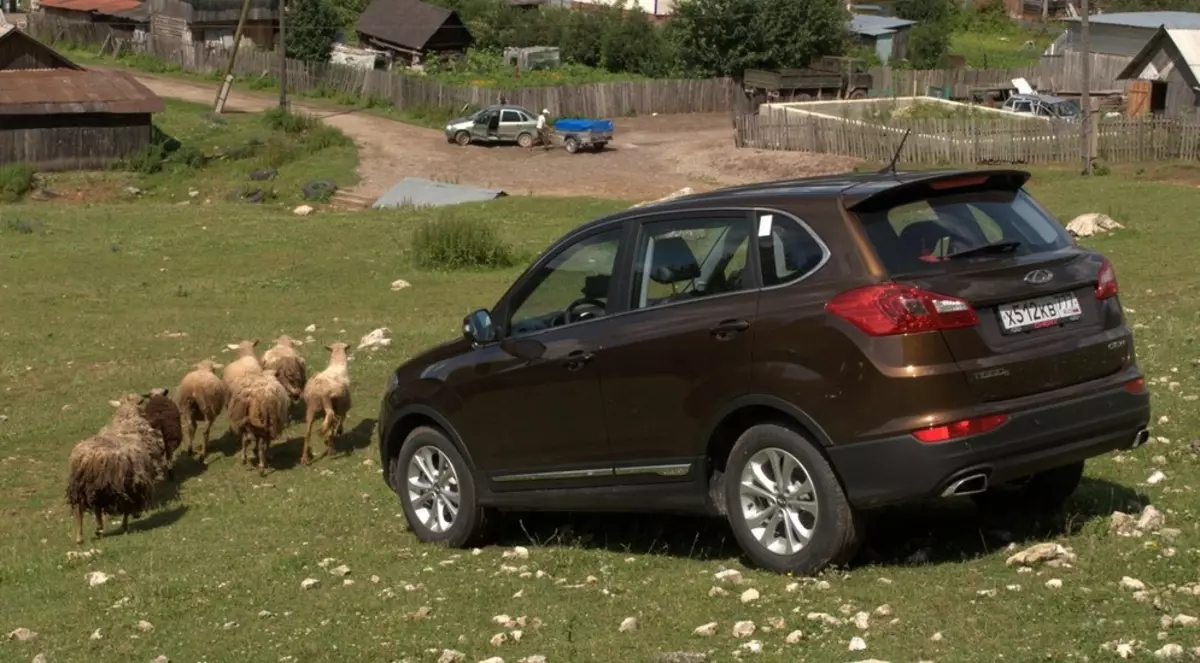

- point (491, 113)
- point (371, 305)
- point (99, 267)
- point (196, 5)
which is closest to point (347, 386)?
point (371, 305)

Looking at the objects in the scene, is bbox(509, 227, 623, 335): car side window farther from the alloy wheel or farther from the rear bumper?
the rear bumper

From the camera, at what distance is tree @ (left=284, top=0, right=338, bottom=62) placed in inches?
2852

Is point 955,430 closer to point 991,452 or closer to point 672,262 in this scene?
point 991,452

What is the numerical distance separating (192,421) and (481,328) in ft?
23.0

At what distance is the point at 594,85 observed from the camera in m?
65.8

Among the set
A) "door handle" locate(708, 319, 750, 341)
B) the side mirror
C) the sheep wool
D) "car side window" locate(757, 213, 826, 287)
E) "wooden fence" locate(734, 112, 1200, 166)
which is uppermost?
"wooden fence" locate(734, 112, 1200, 166)

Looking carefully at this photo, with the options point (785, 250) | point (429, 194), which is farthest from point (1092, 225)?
point (429, 194)

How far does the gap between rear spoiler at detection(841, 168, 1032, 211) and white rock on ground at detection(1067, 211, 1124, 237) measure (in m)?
19.1

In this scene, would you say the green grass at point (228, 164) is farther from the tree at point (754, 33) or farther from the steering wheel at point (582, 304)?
the steering wheel at point (582, 304)

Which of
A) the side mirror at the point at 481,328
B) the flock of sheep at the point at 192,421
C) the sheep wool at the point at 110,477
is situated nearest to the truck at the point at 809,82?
the flock of sheep at the point at 192,421

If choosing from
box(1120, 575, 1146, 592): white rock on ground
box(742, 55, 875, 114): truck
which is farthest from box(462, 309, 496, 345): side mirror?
box(742, 55, 875, 114): truck

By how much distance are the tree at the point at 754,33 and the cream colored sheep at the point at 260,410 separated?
58.4 meters

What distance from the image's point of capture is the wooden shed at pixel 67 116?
50.8 meters

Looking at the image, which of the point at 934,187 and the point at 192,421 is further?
the point at 192,421
